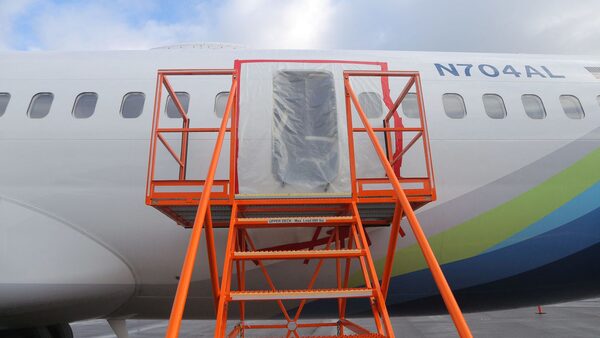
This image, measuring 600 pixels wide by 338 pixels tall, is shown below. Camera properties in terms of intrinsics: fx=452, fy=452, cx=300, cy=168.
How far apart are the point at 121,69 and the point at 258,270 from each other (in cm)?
297

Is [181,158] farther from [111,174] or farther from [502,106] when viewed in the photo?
[502,106]

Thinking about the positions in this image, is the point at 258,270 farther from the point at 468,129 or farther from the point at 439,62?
the point at 439,62

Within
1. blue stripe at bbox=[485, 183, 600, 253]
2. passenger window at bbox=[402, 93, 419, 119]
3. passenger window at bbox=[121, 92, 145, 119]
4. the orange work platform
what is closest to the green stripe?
blue stripe at bbox=[485, 183, 600, 253]

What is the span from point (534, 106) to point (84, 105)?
5.29 m

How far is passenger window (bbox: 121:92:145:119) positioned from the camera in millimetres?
5148

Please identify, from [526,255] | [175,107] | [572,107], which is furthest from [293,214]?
[572,107]

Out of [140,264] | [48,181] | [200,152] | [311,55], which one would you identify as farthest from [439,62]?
[48,181]

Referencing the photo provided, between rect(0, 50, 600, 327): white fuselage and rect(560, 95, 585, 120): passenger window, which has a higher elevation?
rect(560, 95, 585, 120): passenger window

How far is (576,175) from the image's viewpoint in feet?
16.3

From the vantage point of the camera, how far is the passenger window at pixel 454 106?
17.2 feet

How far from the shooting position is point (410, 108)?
5.23 m

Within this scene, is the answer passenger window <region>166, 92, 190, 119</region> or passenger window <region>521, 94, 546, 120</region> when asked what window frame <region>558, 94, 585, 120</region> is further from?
passenger window <region>166, 92, 190, 119</region>

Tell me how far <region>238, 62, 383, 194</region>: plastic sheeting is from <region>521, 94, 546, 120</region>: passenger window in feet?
5.75

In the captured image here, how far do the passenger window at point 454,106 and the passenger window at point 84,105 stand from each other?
4082mm
